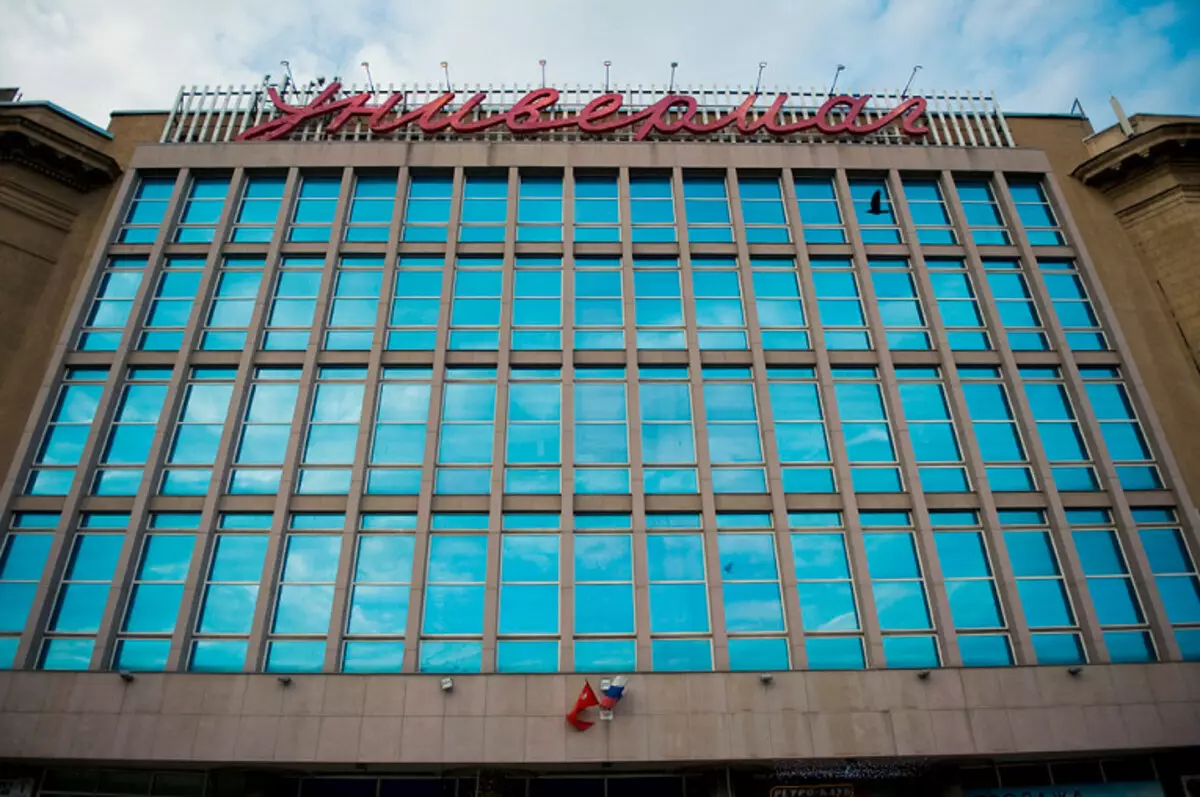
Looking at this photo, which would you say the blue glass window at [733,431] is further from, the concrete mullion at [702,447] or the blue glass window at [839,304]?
the blue glass window at [839,304]

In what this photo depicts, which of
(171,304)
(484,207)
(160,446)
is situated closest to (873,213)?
(484,207)

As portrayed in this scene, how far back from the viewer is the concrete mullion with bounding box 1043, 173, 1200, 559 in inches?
892

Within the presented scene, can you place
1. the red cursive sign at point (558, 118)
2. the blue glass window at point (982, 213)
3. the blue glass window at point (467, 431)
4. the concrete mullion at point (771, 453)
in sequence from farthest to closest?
the red cursive sign at point (558, 118) → the blue glass window at point (982, 213) → the blue glass window at point (467, 431) → the concrete mullion at point (771, 453)

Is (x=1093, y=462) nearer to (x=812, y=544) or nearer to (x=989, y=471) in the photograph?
(x=989, y=471)

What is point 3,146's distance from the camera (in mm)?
26641

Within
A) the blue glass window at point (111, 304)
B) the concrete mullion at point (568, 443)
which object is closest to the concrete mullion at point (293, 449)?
the blue glass window at point (111, 304)

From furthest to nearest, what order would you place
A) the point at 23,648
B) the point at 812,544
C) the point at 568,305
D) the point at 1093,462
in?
the point at 568,305
the point at 1093,462
the point at 812,544
the point at 23,648

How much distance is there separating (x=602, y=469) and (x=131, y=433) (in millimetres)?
14102

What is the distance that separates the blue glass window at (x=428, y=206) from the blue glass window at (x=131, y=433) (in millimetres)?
9043

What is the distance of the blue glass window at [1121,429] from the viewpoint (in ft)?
77.0

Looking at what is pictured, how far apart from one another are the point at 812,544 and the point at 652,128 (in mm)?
15940

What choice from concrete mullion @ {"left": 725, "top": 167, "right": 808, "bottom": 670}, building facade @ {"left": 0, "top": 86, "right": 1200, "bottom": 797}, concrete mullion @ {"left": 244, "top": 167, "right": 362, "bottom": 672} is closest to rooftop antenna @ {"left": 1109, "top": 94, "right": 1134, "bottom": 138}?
building facade @ {"left": 0, "top": 86, "right": 1200, "bottom": 797}

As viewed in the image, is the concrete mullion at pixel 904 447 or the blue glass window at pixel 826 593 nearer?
the blue glass window at pixel 826 593

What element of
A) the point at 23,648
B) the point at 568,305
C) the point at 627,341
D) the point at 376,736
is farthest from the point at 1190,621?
the point at 23,648
